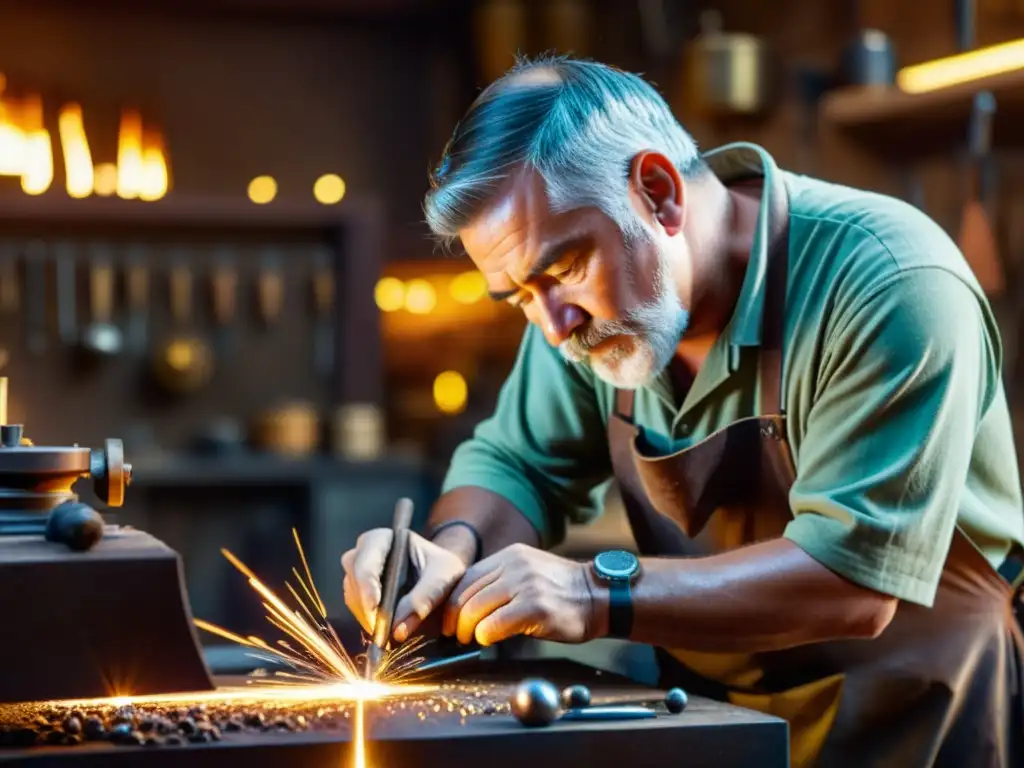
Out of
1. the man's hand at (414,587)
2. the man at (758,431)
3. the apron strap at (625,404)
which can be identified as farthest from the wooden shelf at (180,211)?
the man's hand at (414,587)

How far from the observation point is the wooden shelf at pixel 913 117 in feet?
13.9

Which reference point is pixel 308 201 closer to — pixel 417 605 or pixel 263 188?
pixel 263 188

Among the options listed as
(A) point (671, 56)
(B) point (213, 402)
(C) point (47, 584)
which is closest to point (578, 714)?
(C) point (47, 584)

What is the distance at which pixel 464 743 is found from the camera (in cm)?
163

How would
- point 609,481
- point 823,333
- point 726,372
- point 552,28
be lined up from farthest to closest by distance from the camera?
point 552,28
point 609,481
point 726,372
point 823,333

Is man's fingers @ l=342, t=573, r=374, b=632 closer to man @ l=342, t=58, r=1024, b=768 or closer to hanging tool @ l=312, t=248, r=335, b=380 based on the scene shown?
man @ l=342, t=58, r=1024, b=768

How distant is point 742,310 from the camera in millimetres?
2291

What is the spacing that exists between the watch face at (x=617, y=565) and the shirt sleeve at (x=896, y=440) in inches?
8.9

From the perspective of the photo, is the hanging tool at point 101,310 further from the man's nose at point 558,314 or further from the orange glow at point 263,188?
the man's nose at point 558,314

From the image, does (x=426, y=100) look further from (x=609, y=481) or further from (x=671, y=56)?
(x=609, y=481)

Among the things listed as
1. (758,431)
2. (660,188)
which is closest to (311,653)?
(758,431)

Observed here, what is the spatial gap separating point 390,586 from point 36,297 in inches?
171

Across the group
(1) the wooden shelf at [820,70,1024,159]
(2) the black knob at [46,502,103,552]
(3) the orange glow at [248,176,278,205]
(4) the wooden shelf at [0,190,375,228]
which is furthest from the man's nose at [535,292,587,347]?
(3) the orange glow at [248,176,278,205]

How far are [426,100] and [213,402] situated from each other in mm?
2130
